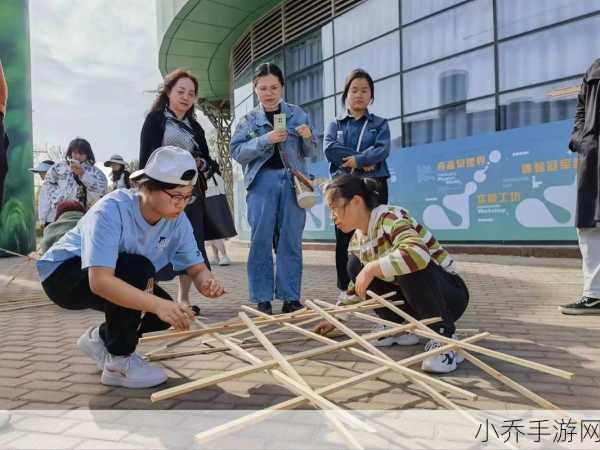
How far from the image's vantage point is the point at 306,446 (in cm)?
156

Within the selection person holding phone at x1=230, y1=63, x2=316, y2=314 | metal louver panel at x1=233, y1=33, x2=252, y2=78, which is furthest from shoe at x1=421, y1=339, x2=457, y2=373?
metal louver panel at x1=233, y1=33, x2=252, y2=78

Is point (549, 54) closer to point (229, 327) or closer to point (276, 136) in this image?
point (276, 136)

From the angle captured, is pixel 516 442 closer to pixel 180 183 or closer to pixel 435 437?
pixel 435 437

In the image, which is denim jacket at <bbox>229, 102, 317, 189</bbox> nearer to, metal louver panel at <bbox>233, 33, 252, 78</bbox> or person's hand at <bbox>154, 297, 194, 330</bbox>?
person's hand at <bbox>154, 297, 194, 330</bbox>

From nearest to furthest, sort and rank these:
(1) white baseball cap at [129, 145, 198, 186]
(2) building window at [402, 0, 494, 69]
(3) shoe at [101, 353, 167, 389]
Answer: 1. (1) white baseball cap at [129, 145, 198, 186]
2. (3) shoe at [101, 353, 167, 389]
3. (2) building window at [402, 0, 494, 69]

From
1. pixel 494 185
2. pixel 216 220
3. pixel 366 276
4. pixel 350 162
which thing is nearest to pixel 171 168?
pixel 366 276

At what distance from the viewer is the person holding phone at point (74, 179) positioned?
496 centimetres

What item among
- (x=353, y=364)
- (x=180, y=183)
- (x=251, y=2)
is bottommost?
(x=353, y=364)

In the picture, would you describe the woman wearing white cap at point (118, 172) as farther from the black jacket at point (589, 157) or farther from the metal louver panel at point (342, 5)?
the metal louver panel at point (342, 5)

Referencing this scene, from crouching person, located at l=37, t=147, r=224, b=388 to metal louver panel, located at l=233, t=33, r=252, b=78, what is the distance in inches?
496

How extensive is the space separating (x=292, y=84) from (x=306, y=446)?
1168 centimetres

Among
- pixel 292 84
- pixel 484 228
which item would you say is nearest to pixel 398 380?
pixel 484 228

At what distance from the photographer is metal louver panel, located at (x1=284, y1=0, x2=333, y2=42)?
37.6ft

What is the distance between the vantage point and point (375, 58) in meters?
10.5
